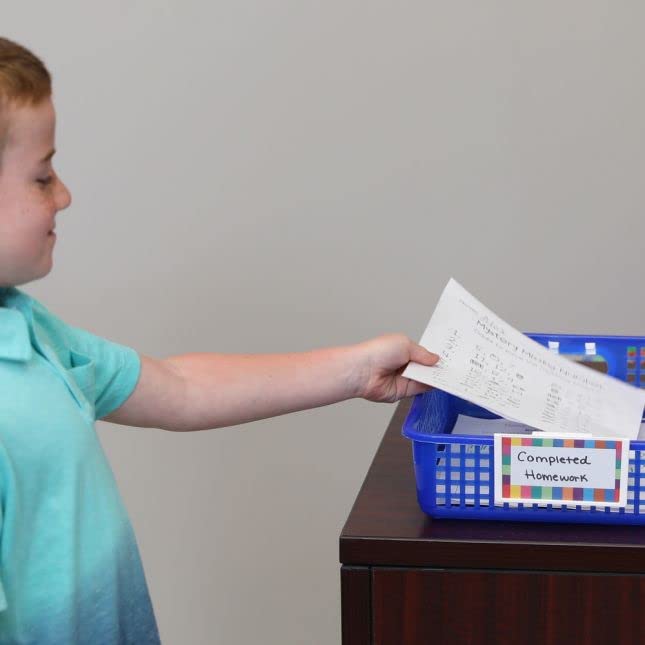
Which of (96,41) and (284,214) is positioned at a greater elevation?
(96,41)

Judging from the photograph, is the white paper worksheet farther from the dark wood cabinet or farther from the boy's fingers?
the dark wood cabinet

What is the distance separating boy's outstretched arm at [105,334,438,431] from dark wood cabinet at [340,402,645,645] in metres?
0.25

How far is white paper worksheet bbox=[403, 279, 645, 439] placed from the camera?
3.57 ft

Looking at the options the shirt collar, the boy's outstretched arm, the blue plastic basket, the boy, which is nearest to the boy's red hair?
the boy

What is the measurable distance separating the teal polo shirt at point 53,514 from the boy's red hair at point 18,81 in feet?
0.60

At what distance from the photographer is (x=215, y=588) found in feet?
7.45

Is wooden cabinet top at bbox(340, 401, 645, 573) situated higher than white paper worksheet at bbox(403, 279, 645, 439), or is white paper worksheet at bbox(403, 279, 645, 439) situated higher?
white paper worksheet at bbox(403, 279, 645, 439)

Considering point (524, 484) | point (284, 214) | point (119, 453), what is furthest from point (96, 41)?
point (524, 484)

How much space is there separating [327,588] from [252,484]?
27cm

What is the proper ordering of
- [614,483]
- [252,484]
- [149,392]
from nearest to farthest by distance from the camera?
1. [614,483]
2. [149,392]
3. [252,484]

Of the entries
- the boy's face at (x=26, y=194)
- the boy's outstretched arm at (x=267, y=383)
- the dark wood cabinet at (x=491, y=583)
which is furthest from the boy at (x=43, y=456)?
the dark wood cabinet at (x=491, y=583)

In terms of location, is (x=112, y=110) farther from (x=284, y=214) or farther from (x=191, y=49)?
(x=284, y=214)

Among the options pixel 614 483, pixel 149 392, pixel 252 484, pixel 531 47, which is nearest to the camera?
pixel 614 483

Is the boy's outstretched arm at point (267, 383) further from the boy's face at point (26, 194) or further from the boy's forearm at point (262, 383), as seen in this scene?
the boy's face at point (26, 194)
